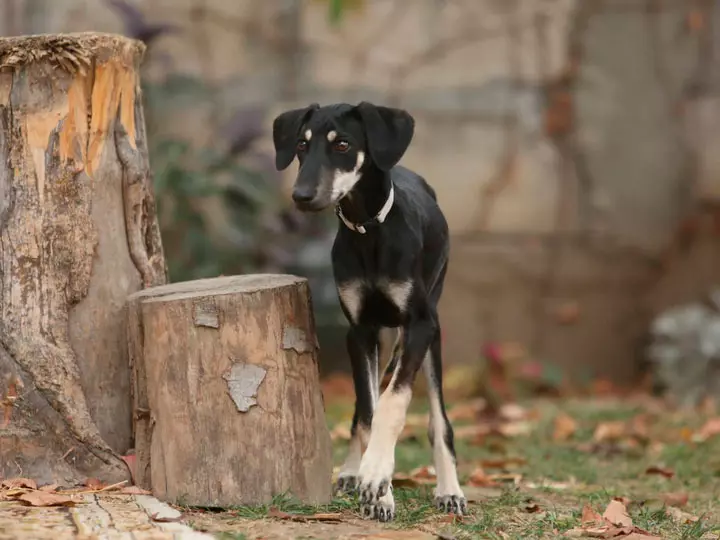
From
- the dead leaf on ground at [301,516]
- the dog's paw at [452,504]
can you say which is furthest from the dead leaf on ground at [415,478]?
the dead leaf on ground at [301,516]

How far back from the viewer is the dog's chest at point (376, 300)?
174 inches

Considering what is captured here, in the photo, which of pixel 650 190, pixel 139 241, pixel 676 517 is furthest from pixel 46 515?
pixel 650 190

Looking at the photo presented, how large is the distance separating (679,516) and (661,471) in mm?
1141

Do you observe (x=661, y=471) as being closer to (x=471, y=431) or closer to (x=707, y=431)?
(x=707, y=431)

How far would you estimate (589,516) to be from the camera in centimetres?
441

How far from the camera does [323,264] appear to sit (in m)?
8.39

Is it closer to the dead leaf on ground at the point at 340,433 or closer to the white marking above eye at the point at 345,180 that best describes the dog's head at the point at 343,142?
the white marking above eye at the point at 345,180

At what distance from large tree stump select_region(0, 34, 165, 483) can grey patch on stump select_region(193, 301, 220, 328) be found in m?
0.58

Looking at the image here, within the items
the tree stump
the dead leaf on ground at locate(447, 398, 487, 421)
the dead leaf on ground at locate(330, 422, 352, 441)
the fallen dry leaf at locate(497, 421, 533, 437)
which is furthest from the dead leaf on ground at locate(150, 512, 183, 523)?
the dead leaf on ground at locate(447, 398, 487, 421)

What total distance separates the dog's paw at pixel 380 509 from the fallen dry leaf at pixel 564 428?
2.80m

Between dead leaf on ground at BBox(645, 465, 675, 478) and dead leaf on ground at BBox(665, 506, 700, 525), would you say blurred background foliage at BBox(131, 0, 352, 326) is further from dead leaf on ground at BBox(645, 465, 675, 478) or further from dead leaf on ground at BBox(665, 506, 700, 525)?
dead leaf on ground at BBox(665, 506, 700, 525)

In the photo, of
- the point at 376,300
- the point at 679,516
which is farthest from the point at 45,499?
the point at 679,516

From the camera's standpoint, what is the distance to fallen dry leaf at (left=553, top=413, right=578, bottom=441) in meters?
6.89

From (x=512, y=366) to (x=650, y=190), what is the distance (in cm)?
178
